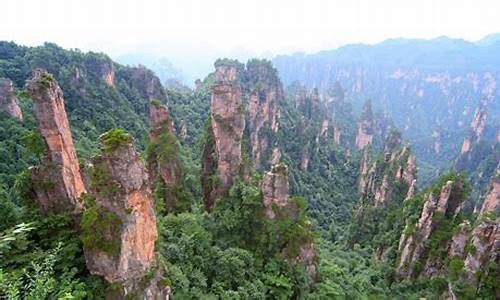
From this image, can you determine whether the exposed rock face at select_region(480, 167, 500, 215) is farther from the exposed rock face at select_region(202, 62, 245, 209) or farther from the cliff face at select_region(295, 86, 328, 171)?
the exposed rock face at select_region(202, 62, 245, 209)

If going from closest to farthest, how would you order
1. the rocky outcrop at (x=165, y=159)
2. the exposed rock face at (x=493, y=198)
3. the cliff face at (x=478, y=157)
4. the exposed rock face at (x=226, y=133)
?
the exposed rock face at (x=226, y=133) → the rocky outcrop at (x=165, y=159) → the exposed rock face at (x=493, y=198) → the cliff face at (x=478, y=157)

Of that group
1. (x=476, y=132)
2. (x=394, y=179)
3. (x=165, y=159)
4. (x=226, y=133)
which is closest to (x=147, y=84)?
(x=394, y=179)

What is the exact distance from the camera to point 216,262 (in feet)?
74.7

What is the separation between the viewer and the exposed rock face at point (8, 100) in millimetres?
44188

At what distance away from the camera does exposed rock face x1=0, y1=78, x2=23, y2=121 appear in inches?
1740

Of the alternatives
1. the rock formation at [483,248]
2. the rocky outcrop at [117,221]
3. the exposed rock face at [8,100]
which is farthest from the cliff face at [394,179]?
the exposed rock face at [8,100]

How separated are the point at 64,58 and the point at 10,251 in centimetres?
6543

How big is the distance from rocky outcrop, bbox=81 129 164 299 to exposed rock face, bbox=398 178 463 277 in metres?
24.5

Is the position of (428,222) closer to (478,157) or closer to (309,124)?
(309,124)

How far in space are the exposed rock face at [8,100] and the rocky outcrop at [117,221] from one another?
34732mm

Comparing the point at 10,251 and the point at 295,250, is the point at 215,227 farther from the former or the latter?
the point at 10,251

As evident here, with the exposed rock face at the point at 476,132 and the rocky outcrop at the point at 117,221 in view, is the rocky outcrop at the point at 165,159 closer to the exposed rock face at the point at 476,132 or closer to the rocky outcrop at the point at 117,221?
the rocky outcrop at the point at 117,221

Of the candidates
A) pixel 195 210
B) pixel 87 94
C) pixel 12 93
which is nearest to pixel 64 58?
pixel 87 94

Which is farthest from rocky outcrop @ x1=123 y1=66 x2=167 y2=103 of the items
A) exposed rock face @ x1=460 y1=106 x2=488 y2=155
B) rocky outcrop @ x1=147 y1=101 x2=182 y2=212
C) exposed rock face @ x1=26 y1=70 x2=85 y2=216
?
exposed rock face @ x1=460 y1=106 x2=488 y2=155
